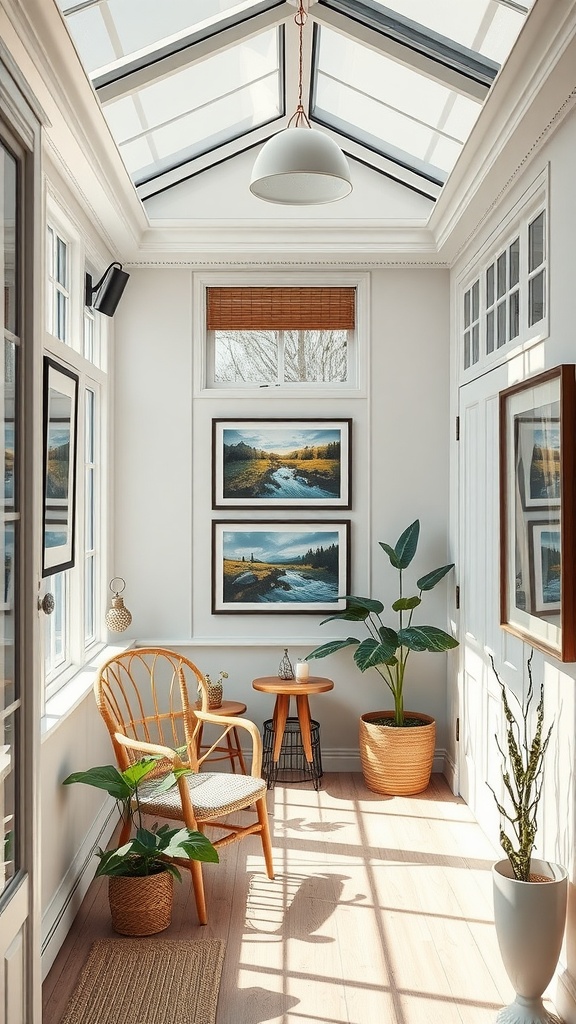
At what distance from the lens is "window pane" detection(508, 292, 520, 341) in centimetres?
353

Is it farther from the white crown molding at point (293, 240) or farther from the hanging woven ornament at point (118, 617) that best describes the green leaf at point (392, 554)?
the white crown molding at point (293, 240)

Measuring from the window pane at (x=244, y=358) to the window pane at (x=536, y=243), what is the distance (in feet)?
6.53

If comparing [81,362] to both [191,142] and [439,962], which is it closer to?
[191,142]

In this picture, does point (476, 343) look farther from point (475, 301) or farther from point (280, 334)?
point (280, 334)

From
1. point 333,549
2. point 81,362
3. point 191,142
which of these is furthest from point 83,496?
point 191,142

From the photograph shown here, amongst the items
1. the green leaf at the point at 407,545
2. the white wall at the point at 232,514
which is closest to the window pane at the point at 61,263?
the white wall at the point at 232,514

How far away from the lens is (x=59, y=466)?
3359mm

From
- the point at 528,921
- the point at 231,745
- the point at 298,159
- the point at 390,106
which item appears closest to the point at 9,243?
the point at 298,159

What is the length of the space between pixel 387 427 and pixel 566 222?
7.37ft

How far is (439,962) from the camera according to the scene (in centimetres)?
293

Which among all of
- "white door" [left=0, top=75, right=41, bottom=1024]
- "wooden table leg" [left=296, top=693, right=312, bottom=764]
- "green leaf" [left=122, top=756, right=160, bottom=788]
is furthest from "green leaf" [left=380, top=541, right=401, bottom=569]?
"white door" [left=0, top=75, right=41, bottom=1024]

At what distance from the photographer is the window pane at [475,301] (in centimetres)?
433

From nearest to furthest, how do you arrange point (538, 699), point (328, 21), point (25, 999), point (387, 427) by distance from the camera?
1. point (25, 999)
2. point (538, 699)
3. point (328, 21)
4. point (387, 427)

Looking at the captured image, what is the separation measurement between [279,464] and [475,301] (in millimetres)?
1385
